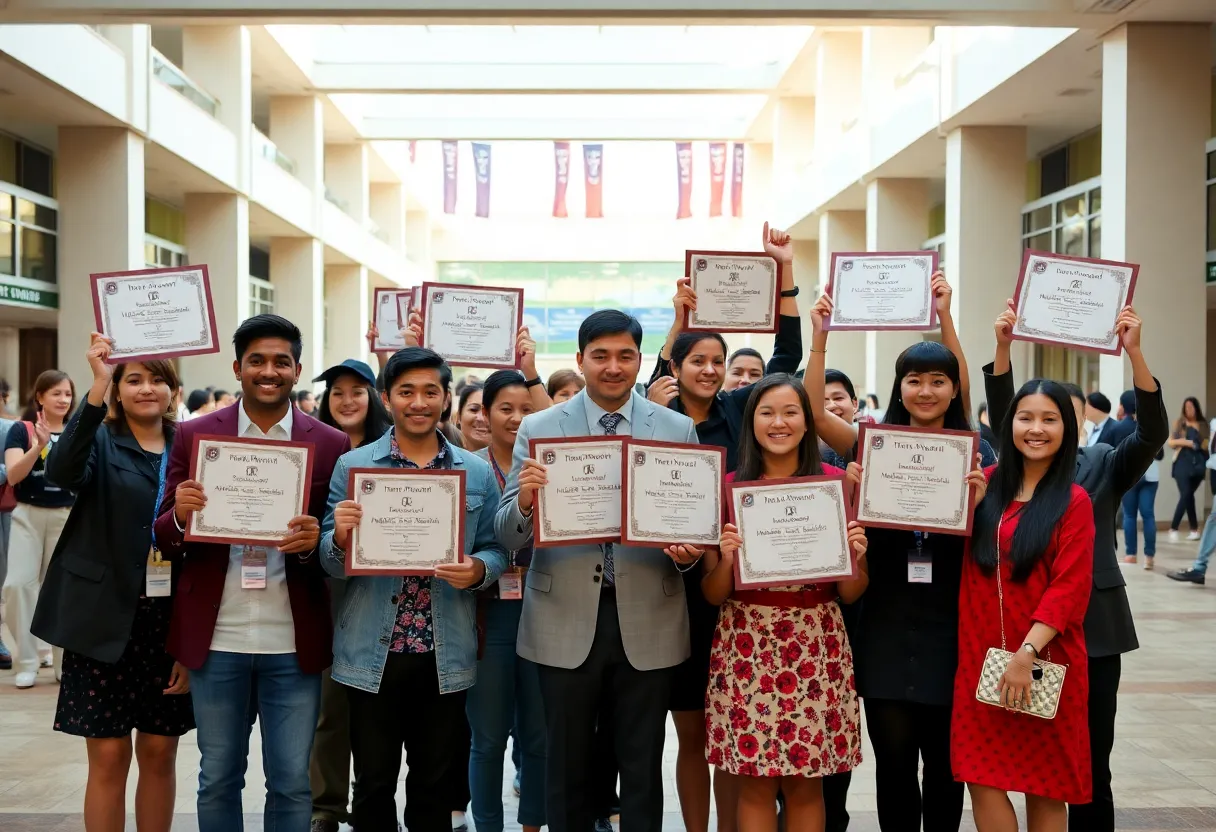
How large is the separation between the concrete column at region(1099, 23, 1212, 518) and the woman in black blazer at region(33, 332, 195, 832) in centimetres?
1155

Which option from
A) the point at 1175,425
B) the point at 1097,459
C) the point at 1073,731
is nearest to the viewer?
the point at 1073,731

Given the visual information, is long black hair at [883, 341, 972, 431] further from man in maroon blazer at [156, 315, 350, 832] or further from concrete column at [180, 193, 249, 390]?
concrete column at [180, 193, 249, 390]

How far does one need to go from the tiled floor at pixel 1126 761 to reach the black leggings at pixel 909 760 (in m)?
1.09

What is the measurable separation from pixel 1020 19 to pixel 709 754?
10627 millimetres

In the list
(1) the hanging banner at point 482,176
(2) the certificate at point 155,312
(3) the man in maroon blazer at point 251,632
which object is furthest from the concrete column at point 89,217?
(1) the hanging banner at point 482,176

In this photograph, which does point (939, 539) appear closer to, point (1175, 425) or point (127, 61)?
point (1175, 425)

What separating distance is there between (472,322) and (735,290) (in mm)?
1494

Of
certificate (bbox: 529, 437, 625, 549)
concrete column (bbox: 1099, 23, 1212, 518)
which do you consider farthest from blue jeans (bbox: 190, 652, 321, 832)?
concrete column (bbox: 1099, 23, 1212, 518)

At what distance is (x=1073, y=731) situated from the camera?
12.0ft

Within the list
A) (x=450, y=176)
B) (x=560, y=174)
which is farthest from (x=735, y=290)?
(x=450, y=176)

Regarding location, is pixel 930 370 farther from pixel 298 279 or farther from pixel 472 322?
pixel 298 279

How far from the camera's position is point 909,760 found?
399cm

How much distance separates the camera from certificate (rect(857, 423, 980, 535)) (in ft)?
12.5

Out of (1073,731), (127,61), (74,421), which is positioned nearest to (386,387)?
(74,421)
